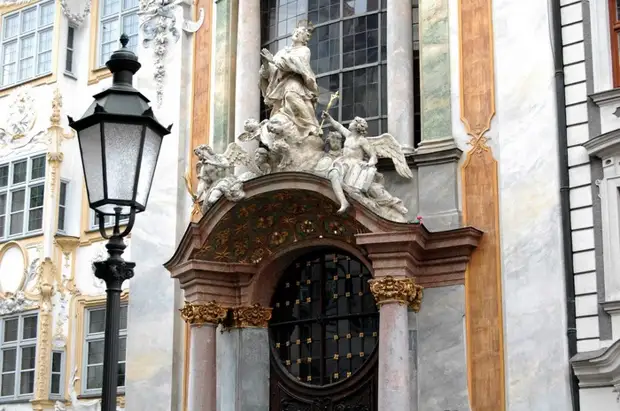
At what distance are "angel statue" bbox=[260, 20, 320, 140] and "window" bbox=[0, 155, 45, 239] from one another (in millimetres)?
6452

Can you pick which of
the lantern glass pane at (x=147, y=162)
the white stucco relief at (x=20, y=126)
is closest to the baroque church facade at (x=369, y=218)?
the white stucco relief at (x=20, y=126)

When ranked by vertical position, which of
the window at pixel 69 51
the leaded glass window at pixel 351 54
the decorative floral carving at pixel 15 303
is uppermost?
the window at pixel 69 51

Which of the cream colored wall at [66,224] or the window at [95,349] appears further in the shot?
the cream colored wall at [66,224]

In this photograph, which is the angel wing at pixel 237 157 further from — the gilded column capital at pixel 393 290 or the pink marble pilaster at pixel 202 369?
the gilded column capital at pixel 393 290

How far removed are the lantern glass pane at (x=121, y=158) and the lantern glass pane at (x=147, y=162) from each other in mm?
69

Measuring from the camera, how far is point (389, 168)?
1569 centimetres

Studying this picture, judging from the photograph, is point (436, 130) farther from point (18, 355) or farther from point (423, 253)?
point (18, 355)

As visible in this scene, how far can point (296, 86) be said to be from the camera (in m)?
16.2

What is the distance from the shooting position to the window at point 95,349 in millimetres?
20031

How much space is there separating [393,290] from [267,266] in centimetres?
257

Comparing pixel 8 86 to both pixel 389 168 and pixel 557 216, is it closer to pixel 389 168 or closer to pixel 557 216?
pixel 389 168

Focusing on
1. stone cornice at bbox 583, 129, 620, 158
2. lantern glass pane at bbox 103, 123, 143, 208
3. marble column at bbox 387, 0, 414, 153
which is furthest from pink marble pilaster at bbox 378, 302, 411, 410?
lantern glass pane at bbox 103, 123, 143, 208

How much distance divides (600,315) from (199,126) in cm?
718

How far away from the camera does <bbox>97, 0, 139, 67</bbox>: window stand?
21281 millimetres
